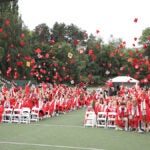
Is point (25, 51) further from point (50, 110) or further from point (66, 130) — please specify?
point (66, 130)

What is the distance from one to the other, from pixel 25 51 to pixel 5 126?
116 feet

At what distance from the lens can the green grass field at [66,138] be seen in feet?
37.0

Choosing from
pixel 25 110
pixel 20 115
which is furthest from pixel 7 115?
pixel 25 110

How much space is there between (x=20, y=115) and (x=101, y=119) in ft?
13.8

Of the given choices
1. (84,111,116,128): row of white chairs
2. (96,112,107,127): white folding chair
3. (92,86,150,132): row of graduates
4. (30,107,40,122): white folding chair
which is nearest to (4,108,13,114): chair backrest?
(30,107,40,122): white folding chair

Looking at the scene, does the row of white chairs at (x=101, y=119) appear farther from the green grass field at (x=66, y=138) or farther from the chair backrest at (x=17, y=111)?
the chair backrest at (x=17, y=111)

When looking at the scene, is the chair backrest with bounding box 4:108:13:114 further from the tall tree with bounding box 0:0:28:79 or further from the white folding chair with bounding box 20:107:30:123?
the tall tree with bounding box 0:0:28:79

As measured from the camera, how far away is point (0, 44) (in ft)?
161

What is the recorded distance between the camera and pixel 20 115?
17516 millimetres

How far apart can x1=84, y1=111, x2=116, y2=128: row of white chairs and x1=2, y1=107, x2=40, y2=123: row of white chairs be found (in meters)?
3.02

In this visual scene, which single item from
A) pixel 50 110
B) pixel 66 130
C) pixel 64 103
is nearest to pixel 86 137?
pixel 66 130

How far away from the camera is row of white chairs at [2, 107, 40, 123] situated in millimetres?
17547

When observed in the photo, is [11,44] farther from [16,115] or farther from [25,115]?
[25,115]

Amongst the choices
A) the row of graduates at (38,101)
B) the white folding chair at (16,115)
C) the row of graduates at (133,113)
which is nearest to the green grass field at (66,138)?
the row of graduates at (133,113)
